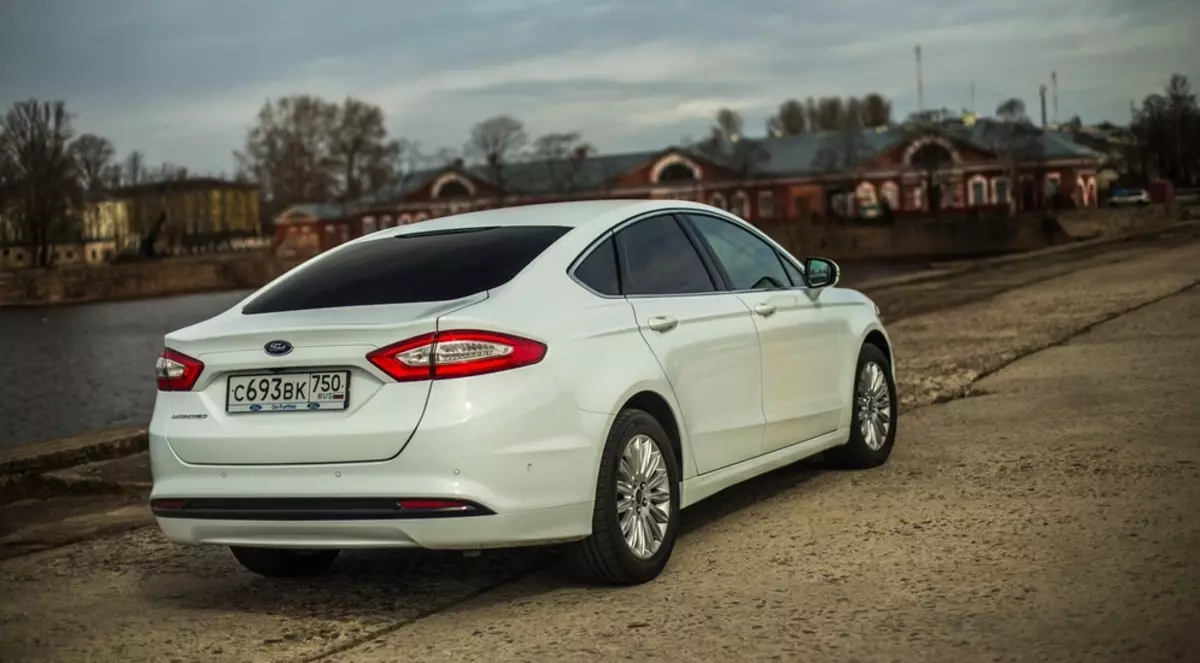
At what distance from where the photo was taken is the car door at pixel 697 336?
632 cm

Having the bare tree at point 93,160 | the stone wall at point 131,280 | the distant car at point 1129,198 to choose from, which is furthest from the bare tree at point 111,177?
the distant car at point 1129,198

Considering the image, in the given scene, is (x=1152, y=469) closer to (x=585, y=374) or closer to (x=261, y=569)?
(x=585, y=374)

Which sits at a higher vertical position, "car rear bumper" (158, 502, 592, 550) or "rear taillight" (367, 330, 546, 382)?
"rear taillight" (367, 330, 546, 382)

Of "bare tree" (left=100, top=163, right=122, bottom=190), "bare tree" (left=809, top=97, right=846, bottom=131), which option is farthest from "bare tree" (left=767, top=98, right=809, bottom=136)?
"bare tree" (left=100, top=163, right=122, bottom=190)

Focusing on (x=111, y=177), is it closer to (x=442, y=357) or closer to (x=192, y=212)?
(x=192, y=212)

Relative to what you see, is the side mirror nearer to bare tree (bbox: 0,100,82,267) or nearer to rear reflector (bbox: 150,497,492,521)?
rear reflector (bbox: 150,497,492,521)

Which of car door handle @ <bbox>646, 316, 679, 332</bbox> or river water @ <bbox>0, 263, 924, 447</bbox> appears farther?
river water @ <bbox>0, 263, 924, 447</bbox>

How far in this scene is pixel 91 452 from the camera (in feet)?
35.4

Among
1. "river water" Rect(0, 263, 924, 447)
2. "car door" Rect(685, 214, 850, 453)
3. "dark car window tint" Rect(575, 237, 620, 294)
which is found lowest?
"river water" Rect(0, 263, 924, 447)

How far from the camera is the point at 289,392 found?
5523 mm

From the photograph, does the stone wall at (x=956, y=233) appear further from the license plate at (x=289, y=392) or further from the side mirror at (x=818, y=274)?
the license plate at (x=289, y=392)

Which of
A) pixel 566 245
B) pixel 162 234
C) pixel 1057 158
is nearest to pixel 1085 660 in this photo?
pixel 566 245

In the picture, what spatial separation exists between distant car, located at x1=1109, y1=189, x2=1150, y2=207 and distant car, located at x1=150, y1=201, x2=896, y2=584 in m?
100.0

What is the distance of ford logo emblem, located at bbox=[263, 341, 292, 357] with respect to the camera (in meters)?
5.54
